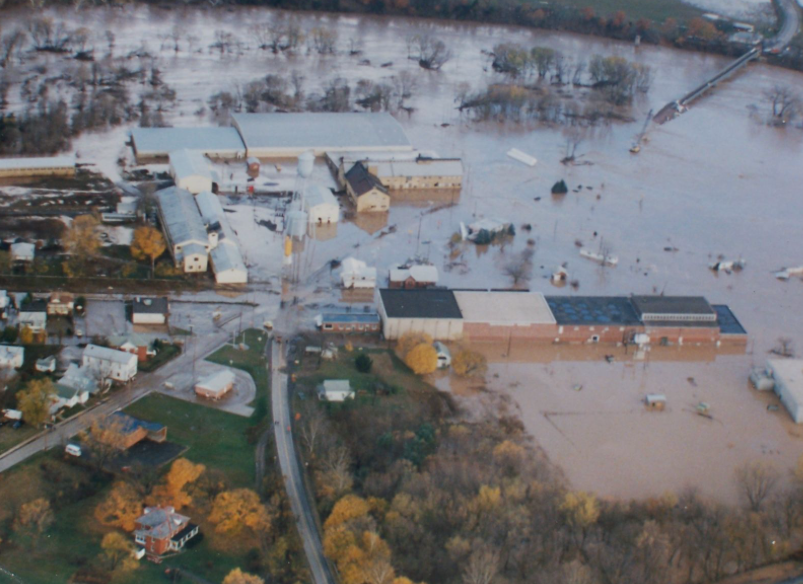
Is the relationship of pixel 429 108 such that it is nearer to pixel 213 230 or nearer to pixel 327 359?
pixel 213 230

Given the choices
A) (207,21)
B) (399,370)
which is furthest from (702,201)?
(207,21)

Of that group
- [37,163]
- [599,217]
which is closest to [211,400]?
[37,163]

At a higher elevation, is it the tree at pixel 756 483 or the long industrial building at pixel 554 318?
the long industrial building at pixel 554 318

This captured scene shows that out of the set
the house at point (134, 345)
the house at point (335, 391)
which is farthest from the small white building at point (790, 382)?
the house at point (134, 345)

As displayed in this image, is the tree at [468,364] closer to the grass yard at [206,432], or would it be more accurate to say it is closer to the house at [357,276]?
the house at [357,276]

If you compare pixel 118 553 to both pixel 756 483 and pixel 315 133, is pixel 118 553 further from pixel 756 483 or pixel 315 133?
pixel 315 133

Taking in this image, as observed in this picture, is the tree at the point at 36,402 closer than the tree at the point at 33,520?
No

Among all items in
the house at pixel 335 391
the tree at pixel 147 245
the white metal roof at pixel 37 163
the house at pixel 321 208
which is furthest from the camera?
the white metal roof at pixel 37 163
